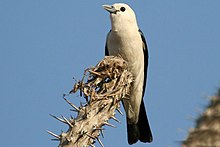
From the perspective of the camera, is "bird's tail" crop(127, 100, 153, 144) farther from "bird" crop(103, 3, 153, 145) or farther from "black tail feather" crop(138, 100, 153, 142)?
"bird" crop(103, 3, 153, 145)

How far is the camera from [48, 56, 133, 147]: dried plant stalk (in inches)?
126

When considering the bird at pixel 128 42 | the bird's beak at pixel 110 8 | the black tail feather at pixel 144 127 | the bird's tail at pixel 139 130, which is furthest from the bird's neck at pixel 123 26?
the bird's tail at pixel 139 130

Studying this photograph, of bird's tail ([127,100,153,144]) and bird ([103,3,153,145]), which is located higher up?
bird ([103,3,153,145])

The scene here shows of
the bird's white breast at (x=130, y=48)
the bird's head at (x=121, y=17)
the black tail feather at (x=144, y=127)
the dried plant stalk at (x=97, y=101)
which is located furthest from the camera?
the black tail feather at (x=144, y=127)

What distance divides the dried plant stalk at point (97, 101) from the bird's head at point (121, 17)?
8.93 feet

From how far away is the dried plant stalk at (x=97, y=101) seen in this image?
321cm

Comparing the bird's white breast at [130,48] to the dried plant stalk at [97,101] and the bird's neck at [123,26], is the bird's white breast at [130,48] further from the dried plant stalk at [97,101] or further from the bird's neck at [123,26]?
the dried plant stalk at [97,101]

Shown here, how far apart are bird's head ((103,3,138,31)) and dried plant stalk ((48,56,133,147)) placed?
8.93 feet

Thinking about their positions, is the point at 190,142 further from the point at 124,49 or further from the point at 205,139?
the point at 124,49

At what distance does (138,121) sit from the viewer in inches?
382

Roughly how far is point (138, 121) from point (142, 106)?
338mm

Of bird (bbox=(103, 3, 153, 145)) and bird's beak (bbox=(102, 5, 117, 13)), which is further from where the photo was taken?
bird's beak (bbox=(102, 5, 117, 13))

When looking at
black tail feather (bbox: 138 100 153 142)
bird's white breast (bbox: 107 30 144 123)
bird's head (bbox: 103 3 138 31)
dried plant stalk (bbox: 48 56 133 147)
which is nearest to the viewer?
dried plant stalk (bbox: 48 56 133 147)

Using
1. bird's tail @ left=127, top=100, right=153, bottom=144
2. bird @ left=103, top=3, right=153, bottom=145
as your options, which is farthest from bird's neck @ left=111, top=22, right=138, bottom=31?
bird's tail @ left=127, top=100, right=153, bottom=144
